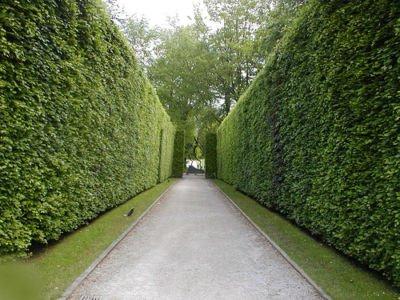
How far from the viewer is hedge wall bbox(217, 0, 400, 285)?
4.53 metres

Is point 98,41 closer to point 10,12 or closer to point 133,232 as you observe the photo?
point 10,12

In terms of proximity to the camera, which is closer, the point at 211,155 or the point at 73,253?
the point at 73,253

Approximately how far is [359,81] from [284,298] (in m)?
3.29

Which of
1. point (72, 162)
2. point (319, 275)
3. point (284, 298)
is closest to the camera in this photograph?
point (284, 298)

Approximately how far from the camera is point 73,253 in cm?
585

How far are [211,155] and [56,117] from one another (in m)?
27.8

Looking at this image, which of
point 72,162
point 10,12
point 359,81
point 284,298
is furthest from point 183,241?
point 10,12

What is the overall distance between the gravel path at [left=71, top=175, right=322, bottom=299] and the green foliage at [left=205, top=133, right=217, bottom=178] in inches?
960

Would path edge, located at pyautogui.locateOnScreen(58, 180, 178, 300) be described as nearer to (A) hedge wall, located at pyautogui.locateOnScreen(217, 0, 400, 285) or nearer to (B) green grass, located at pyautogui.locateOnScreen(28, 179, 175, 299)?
(B) green grass, located at pyautogui.locateOnScreen(28, 179, 175, 299)

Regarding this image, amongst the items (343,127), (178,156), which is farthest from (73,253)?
(178,156)

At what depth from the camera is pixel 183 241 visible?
7.30 m

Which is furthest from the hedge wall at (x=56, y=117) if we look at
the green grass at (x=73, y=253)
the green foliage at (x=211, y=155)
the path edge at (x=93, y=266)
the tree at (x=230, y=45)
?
the tree at (x=230, y=45)

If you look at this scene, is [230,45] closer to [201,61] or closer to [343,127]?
[201,61]

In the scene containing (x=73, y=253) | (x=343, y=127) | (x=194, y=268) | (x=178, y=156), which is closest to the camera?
(x=194, y=268)
